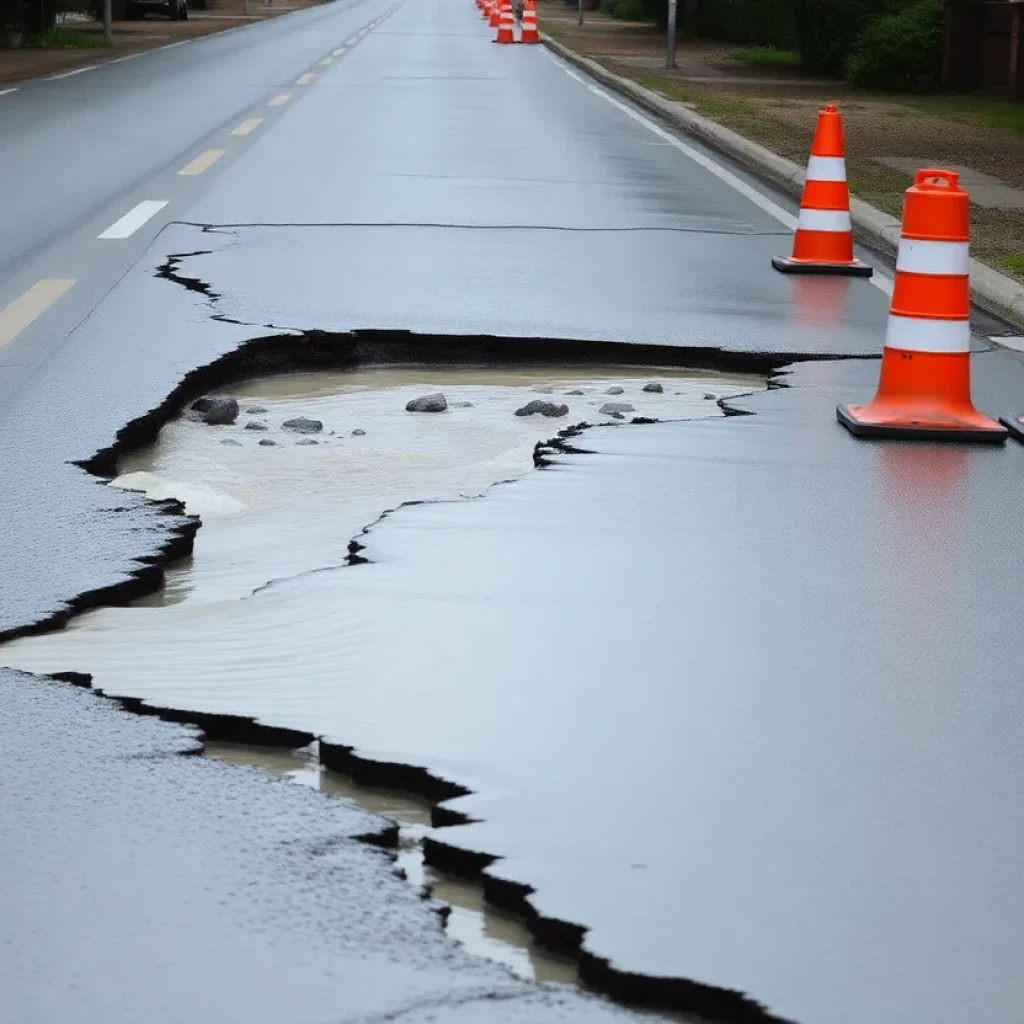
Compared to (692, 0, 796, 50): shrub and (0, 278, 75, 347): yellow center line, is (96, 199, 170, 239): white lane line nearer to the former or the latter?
(0, 278, 75, 347): yellow center line

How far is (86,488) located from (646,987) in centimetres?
328

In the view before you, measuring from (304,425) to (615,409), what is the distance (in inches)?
44.4

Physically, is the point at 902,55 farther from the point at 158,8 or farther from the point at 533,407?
the point at 158,8

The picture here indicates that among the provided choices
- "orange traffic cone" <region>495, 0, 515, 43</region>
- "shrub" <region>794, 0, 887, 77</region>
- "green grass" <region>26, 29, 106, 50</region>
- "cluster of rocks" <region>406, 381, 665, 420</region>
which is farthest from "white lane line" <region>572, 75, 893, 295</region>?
"orange traffic cone" <region>495, 0, 515, 43</region>

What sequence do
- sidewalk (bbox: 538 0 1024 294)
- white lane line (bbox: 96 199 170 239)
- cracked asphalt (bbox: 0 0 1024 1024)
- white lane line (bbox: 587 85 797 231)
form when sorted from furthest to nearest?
1. white lane line (bbox: 587 85 797 231)
2. sidewalk (bbox: 538 0 1024 294)
3. white lane line (bbox: 96 199 170 239)
4. cracked asphalt (bbox: 0 0 1024 1024)

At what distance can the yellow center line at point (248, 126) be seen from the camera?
1925cm

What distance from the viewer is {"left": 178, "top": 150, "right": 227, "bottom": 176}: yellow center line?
15.4 meters

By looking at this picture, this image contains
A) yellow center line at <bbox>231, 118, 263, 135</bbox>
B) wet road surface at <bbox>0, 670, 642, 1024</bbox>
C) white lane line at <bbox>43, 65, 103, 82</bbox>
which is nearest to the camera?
wet road surface at <bbox>0, 670, 642, 1024</bbox>

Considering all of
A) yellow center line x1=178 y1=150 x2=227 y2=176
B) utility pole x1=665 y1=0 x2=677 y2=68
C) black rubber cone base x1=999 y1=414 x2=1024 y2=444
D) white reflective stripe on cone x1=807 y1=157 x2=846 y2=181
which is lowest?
black rubber cone base x1=999 y1=414 x2=1024 y2=444

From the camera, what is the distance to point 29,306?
8953 millimetres

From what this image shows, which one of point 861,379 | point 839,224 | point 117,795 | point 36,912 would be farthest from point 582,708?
point 839,224

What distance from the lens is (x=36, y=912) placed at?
9.76ft

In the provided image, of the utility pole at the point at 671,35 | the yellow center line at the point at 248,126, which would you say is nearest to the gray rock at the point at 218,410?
the yellow center line at the point at 248,126

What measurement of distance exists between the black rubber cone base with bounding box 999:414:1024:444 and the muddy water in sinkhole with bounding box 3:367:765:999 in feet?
3.34
